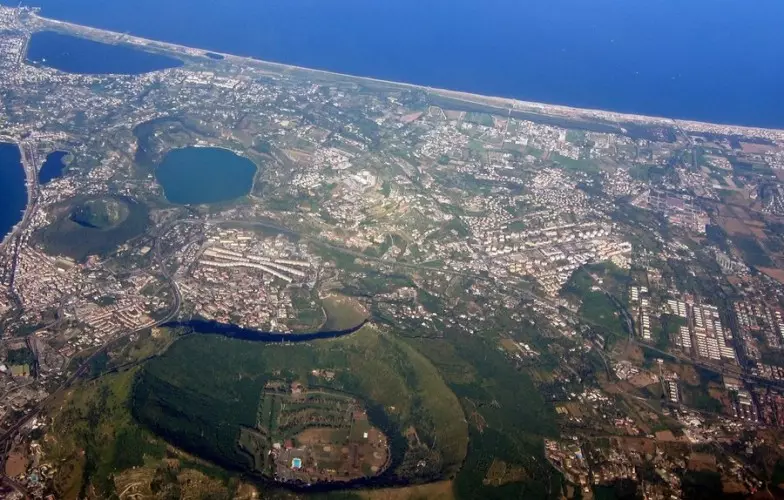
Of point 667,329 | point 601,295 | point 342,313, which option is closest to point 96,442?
point 342,313

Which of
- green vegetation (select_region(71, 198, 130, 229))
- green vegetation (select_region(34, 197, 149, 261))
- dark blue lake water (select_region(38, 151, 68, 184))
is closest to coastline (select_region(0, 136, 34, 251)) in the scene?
dark blue lake water (select_region(38, 151, 68, 184))

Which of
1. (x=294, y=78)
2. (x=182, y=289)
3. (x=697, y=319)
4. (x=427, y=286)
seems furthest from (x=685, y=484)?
(x=294, y=78)

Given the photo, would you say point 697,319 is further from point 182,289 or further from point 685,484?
point 182,289

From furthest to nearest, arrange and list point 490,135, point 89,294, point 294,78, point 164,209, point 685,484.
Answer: point 294,78
point 490,135
point 164,209
point 89,294
point 685,484

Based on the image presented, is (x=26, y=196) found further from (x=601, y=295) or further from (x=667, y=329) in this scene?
(x=667, y=329)

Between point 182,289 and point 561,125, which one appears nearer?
point 182,289

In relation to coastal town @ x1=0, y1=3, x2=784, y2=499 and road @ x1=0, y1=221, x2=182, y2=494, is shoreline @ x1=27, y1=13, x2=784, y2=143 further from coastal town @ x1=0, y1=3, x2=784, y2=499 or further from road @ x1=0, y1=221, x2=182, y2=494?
road @ x1=0, y1=221, x2=182, y2=494

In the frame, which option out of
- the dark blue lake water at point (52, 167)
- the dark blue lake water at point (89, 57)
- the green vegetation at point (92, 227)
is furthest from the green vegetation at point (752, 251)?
the dark blue lake water at point (89, 57)
